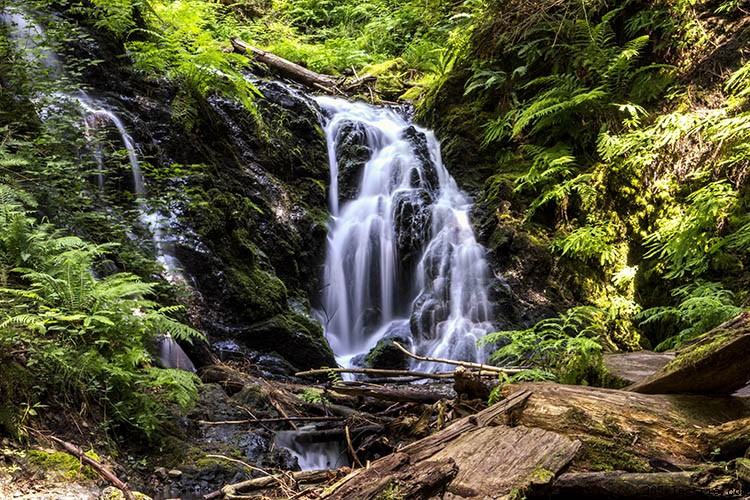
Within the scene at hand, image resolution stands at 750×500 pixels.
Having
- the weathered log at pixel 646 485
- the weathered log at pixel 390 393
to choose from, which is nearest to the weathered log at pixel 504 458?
the weathered log at pixel 646 485

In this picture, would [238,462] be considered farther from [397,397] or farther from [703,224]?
[703,224]

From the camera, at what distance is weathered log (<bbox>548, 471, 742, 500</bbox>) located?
6.16 feet

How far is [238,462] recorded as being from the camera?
3146 millimetres

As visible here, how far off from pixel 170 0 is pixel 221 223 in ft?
22.8

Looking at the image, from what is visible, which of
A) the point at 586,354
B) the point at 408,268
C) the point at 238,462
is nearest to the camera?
the point at 238,462

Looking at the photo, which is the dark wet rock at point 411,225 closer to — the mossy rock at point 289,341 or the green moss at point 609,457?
the mossy rock at point 289,341

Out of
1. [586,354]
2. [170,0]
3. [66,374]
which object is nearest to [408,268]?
[586,354]

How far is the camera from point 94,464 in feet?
7.59

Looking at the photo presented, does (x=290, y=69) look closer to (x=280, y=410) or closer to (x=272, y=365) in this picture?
(x=272, y=365)

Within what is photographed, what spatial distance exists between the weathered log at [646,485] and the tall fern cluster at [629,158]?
2.89 metres

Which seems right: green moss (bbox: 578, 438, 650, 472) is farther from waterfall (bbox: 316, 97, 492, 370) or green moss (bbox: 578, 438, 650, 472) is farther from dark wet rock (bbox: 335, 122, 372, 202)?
dark wet rock (bbox: 335, 122, 372, 202)

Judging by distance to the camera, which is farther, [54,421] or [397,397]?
[397,397]

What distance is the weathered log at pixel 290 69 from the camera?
11516mm

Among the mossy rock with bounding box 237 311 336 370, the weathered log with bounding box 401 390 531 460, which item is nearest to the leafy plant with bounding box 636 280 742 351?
the weathered log with bounding box 401 390 531 460
